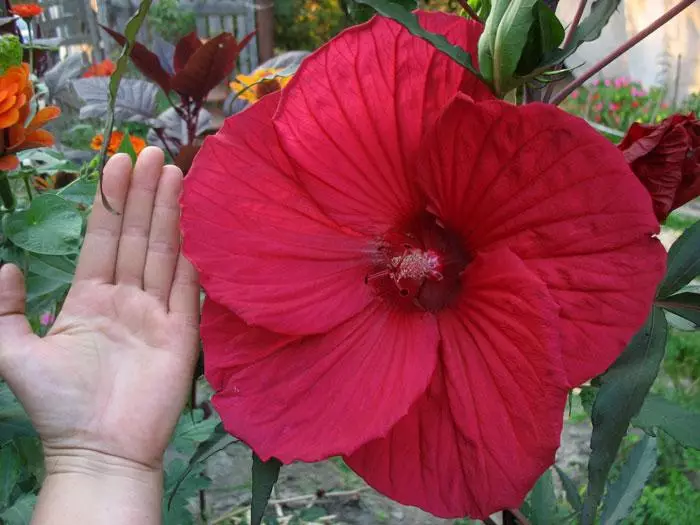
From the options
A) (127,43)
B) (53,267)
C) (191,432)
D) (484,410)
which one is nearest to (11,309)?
(53,267)

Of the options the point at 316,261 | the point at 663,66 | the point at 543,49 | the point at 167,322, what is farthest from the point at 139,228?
the point at 663,66

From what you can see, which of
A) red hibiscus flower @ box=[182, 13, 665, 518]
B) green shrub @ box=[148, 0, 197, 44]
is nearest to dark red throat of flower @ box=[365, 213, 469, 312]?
red hibiscus flower @ box=[182, 13, 665, 518]

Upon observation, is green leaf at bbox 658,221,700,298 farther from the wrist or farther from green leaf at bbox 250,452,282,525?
→ the wrist

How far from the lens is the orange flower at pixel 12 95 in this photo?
721 mm

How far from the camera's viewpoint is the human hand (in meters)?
0.71

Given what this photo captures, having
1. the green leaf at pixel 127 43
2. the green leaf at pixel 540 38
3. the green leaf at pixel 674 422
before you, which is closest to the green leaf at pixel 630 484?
the green leaf at pixel 674 422

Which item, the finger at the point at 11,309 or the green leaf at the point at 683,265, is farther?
the finger at the point at 11,309

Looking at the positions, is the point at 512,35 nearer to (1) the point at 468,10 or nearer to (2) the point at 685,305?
(1) the point at 468,10

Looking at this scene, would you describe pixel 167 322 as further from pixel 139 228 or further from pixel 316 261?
pixel 316 261

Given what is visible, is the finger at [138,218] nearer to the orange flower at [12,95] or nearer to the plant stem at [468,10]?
the orange flower at [12,95]

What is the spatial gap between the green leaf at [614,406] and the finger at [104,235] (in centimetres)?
49

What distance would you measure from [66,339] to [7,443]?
195 millimetres

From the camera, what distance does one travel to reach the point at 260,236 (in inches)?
19.8

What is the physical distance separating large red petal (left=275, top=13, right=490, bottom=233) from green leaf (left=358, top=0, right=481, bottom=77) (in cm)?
4
